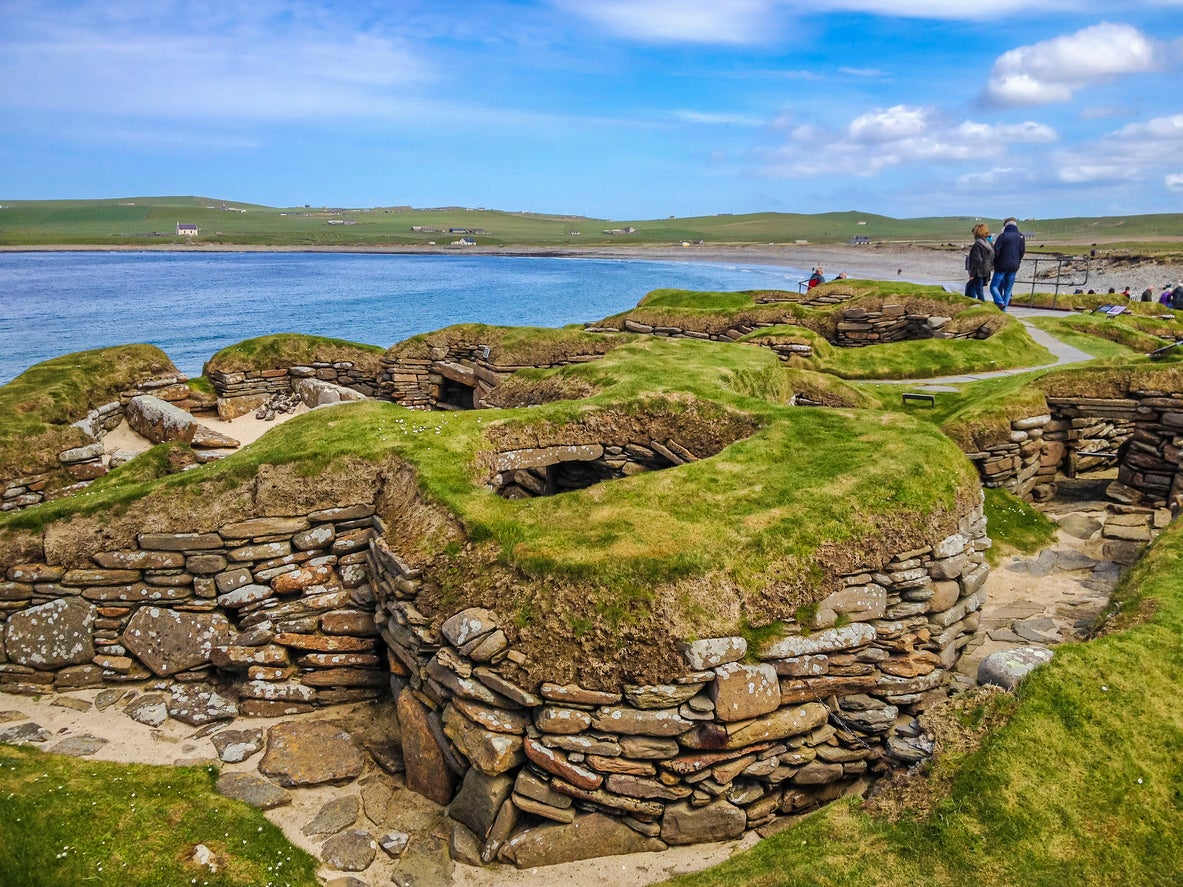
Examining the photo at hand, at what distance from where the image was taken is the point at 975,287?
26547mm

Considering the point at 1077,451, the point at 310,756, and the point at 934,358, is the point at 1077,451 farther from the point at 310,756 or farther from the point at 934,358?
the point at 310,756

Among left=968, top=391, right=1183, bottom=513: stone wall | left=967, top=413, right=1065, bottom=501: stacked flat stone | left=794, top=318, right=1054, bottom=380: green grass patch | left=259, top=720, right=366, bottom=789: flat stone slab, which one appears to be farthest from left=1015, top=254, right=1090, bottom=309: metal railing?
left=259, top=720, right=366, bottom=789: flat stone slab

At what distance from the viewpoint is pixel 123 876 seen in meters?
6.94

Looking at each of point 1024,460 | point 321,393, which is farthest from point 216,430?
point 1024,460

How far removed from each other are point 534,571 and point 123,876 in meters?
4.82

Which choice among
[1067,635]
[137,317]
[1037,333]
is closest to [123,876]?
[1067,635]

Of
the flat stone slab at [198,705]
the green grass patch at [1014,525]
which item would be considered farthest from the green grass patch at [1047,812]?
the flat stone slab at [198,705]

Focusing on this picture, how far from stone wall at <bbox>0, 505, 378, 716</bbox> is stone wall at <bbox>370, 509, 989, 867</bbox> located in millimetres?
2204

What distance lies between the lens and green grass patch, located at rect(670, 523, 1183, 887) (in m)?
5.93

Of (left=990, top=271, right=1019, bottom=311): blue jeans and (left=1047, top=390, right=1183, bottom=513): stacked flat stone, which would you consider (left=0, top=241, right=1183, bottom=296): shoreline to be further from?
(left=1047, top=390, right=1183, bottom=513): stacked flat stone

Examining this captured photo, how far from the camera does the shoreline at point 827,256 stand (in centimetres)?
6125

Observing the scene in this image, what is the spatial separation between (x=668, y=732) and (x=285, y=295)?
8745 centimetres

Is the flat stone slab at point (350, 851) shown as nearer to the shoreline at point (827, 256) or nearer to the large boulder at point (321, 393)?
the large boulder at point (321, 393)

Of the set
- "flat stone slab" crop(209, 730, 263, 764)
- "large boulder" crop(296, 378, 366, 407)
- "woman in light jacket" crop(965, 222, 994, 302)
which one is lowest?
"flat stone slab" crop(209, 730, 263, 764)
